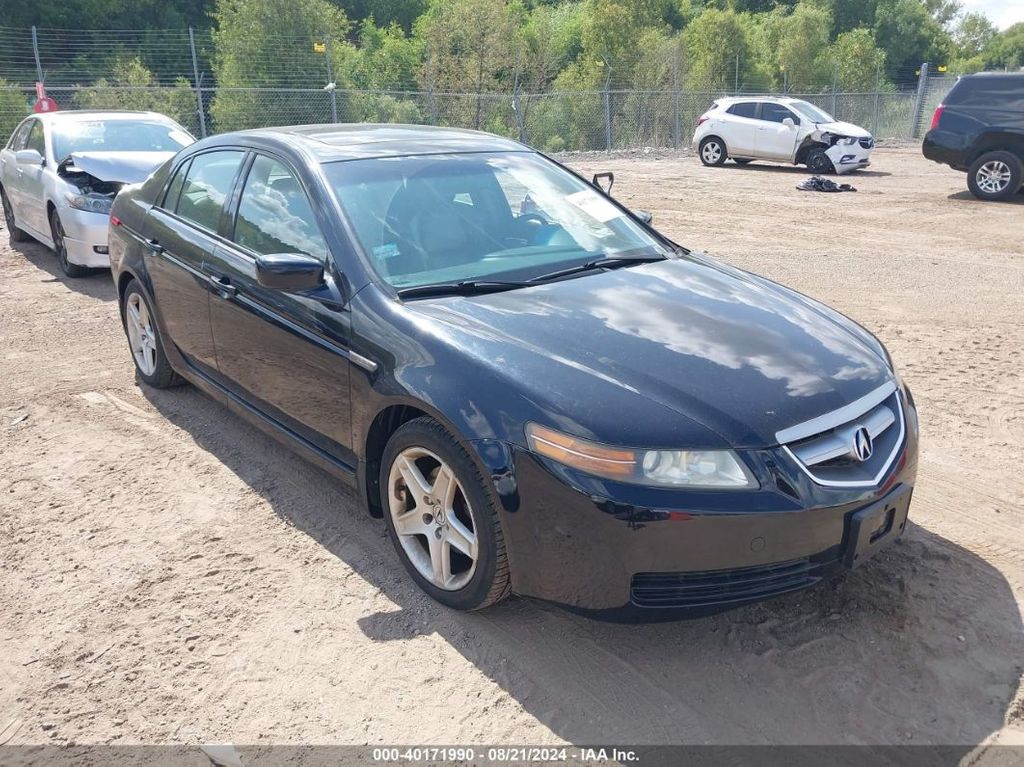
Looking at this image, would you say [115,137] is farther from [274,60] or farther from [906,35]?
[906,35]

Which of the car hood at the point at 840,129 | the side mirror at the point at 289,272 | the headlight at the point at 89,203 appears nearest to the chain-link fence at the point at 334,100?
the car hood at the point at 840,129

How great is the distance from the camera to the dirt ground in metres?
2.69

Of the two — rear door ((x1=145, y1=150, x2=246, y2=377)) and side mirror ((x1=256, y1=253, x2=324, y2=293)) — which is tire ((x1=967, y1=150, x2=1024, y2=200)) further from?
side mirror ((x1=256, y1=253, x2=324, y2=293))

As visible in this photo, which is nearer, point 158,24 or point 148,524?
point 148,524

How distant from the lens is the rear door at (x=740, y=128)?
20.1m

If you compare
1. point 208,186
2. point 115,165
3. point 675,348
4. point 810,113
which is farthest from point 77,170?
point 810,113

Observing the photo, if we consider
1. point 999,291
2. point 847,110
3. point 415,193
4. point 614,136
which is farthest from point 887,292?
point 847,110

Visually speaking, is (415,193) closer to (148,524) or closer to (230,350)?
(230,350)

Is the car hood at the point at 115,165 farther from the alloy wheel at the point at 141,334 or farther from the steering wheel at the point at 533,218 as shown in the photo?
the steering wheel at the point at 533,218

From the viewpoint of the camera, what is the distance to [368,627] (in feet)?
10.3

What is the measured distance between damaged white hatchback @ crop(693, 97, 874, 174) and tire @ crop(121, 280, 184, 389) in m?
16.6

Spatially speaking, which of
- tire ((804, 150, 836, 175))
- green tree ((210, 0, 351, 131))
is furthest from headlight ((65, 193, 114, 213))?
tire ((804, 150, 836, 175))

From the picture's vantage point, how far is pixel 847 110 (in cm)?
3203

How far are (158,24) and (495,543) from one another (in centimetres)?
6745
